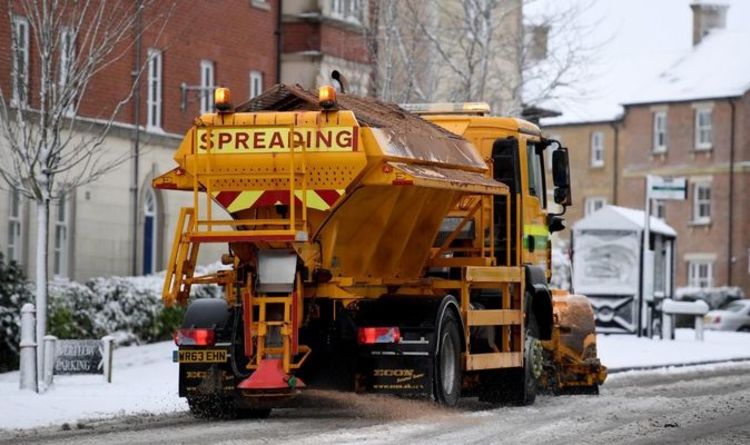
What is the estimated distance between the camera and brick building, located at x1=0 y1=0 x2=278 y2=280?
34.0m

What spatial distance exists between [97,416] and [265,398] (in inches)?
72.3

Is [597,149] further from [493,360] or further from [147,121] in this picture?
[493,360]

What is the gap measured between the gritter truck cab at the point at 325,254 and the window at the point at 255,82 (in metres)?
22.6

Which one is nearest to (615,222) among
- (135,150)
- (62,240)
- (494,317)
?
(135,150)

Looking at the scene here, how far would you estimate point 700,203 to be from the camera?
72000mm

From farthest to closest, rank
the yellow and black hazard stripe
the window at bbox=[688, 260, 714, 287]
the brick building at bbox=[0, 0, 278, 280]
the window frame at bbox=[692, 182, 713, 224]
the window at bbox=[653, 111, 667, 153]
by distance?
the window at bbox=[653, 111, 667, 153] < the window frame at bbox=[692, 182, 713, 224] < the window at bbox=[688, 260, 714, 287] < the brick building at bbox=[0, 0, 278, 280] < the yellow and black hazard stripe

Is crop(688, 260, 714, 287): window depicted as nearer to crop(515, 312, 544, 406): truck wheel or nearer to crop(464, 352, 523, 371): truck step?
crop(515, 312, 544, 406): truck wheel

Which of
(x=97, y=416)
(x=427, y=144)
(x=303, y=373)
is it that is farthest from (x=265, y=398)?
(x=427, y=144)

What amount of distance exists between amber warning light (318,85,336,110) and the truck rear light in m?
2.24

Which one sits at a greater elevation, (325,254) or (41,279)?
(325,254)

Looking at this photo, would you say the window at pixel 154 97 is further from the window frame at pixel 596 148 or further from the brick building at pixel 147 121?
the window frame at pixel 596 148

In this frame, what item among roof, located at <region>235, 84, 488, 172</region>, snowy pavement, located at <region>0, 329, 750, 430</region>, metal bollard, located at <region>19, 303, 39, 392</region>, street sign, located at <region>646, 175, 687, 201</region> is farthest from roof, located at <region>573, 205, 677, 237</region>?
roof, located at <region>235, 84, 488, 172</region>

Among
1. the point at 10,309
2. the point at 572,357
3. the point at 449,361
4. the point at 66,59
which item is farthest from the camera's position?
the point at 10,309

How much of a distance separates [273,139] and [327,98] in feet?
2.08
